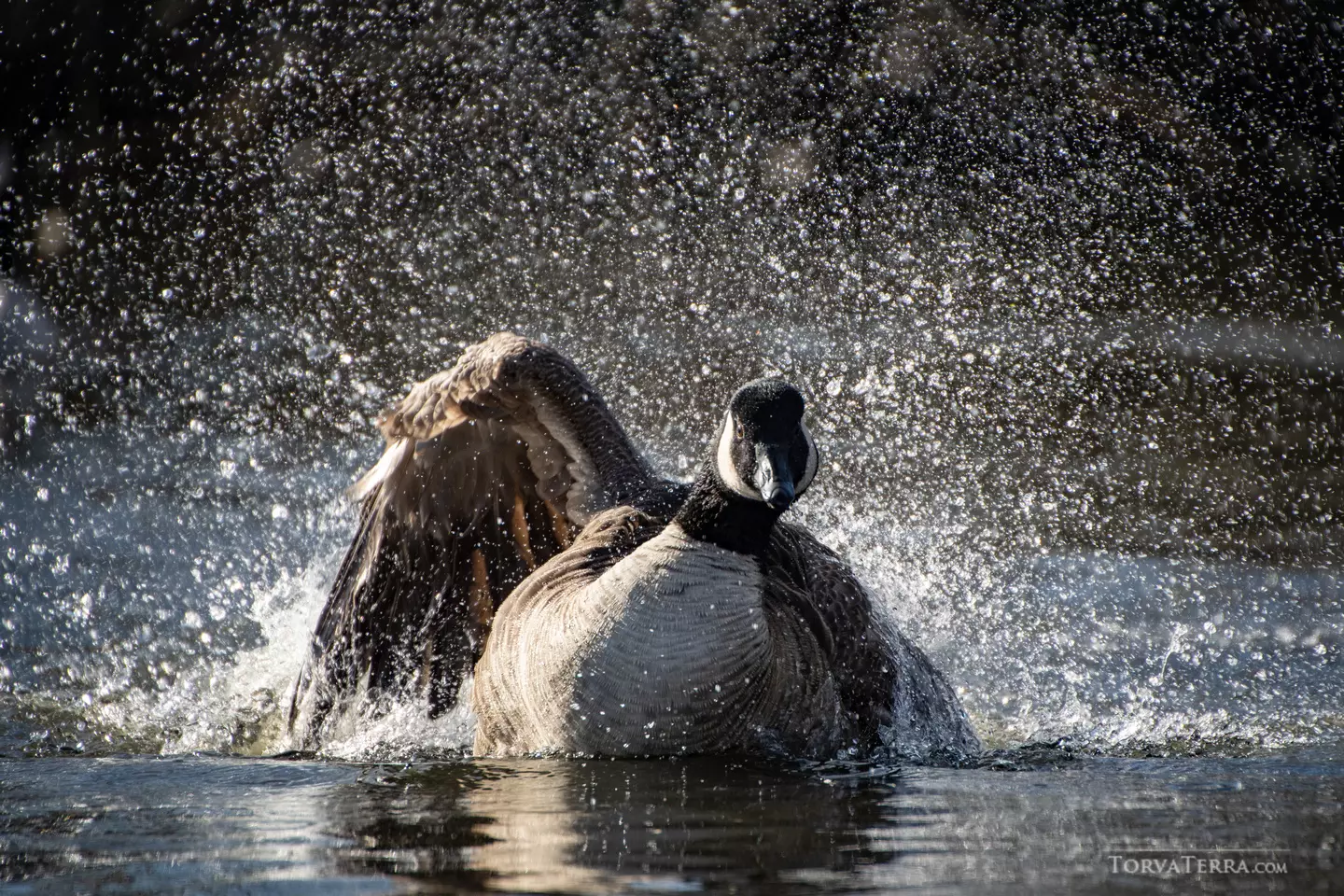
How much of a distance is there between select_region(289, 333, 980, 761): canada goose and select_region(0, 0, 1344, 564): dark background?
4828 millimetres

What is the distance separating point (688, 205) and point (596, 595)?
27.8ft

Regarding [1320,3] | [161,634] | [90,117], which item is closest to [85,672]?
[161,634]

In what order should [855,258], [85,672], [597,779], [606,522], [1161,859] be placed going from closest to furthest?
[1161,859], [597,779], [606,522], [85,672], [855,258]

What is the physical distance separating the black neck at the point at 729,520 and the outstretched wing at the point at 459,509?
3.42ft

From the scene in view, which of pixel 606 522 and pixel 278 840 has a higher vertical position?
pixel 606 522

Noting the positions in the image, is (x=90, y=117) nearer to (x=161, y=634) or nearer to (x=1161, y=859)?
(x=161, y=634)

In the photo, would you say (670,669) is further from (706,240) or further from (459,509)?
(706,240)

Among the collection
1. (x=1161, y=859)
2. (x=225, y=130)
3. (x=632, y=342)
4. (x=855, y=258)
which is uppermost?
(x=225, y=130)

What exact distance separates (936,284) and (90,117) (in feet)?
28.5

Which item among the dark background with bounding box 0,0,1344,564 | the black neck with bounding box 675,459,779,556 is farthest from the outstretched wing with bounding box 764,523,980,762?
the dark background with bounding box 0,0,1344,564

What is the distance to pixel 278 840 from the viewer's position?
296 cm

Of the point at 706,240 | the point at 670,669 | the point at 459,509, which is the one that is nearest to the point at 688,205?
the point at 706,240

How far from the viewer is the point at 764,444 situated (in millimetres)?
4004

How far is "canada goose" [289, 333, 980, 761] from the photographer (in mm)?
4047
